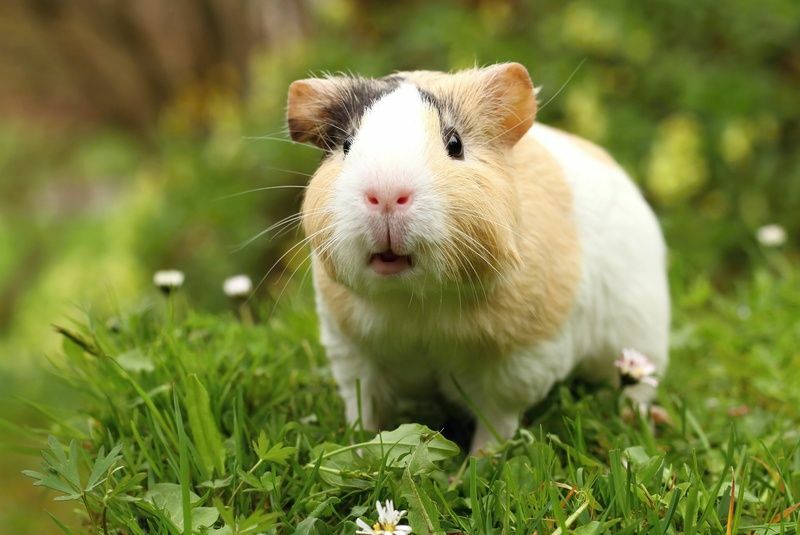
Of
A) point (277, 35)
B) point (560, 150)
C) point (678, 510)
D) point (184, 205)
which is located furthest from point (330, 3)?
point (678, 510)

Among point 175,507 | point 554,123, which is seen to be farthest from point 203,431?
point 554,123

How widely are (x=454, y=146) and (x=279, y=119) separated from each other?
485 cm

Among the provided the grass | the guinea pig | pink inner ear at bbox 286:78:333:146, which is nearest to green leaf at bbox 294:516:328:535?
the grass

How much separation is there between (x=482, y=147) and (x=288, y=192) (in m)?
4.95

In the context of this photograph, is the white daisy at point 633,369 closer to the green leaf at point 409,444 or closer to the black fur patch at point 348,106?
the green leaf at point 409,444

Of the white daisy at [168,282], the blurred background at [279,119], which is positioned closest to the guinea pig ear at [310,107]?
the white daisy at [168,282]

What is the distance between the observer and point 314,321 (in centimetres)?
397

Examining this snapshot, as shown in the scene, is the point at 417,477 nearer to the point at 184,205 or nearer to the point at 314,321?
the point at 314,321

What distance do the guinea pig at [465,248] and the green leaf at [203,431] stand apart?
469mm

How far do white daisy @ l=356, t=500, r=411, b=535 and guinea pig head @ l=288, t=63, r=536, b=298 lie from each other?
58 cm

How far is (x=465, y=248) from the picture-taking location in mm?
2391

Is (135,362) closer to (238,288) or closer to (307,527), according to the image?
(238,288)

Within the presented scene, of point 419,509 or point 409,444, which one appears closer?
point 419,509

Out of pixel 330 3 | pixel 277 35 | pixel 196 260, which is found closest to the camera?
pixel 196 260
